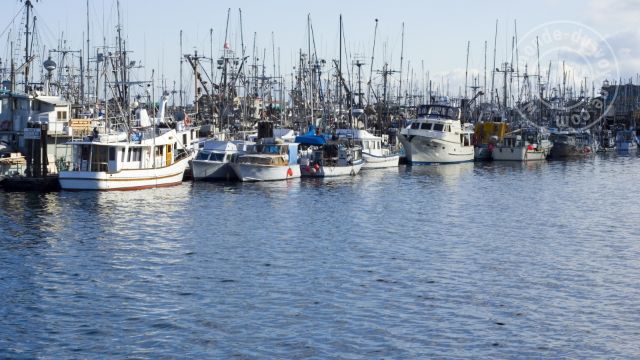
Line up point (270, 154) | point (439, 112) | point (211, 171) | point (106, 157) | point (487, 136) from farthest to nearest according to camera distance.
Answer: point (487, 136) < point (439, 112) < point (270, 154) < point (211, 171) < point (106, 157)

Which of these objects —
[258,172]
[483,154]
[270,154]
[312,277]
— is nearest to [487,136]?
[483,154]

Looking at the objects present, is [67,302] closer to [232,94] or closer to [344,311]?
[344,311]

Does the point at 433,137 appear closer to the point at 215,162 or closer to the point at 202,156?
the point at 202,156

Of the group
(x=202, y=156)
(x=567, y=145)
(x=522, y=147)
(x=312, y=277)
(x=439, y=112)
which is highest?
(x=439, y=112)

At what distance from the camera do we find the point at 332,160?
85.1 metres

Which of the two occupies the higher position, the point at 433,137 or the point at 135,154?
Answer: the point at 433,137

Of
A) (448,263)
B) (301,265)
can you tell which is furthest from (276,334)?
(448,263)

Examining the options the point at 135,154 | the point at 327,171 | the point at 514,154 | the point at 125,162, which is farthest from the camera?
the point at 514,154

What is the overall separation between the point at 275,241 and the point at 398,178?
42.2 meters

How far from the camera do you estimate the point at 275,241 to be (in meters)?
45.8

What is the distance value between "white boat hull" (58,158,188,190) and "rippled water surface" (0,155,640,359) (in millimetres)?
1119

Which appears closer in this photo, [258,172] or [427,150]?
[258,172]

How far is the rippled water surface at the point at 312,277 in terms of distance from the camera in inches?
1085

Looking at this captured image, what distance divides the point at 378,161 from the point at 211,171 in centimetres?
2350
